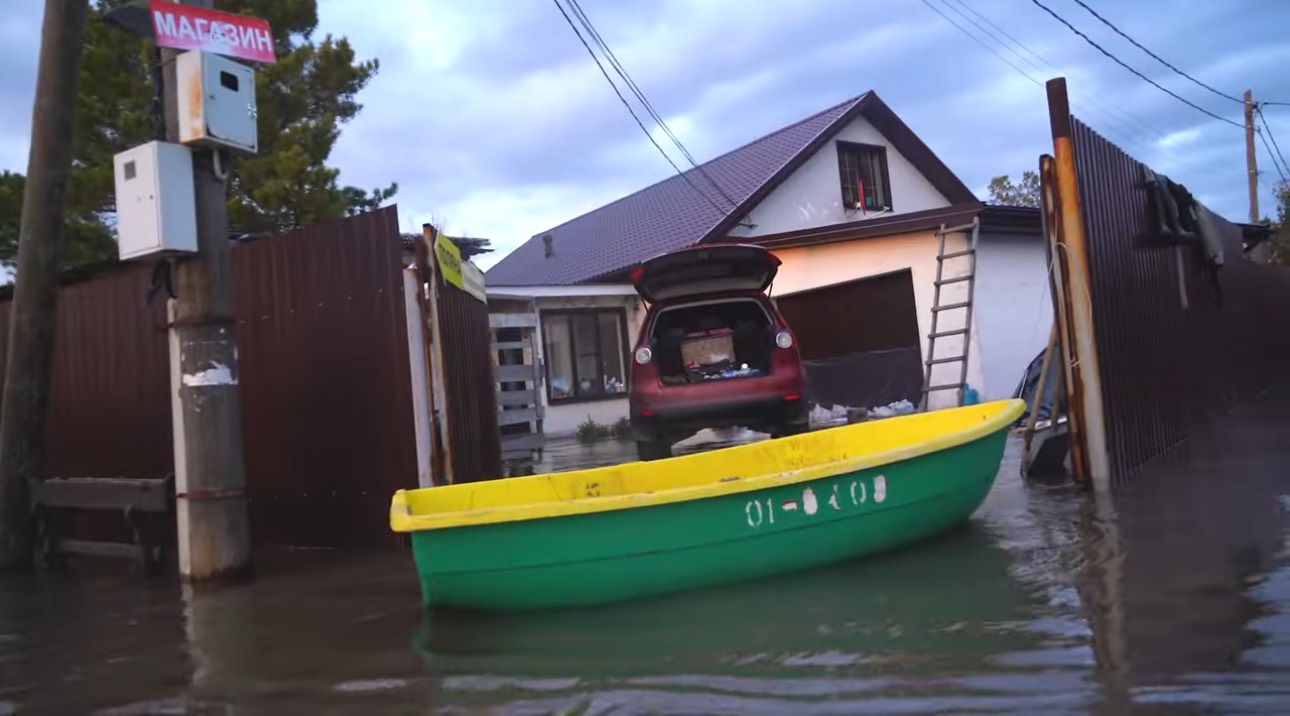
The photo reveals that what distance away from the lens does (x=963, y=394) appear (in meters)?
12.5

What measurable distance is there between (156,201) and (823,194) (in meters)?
16.1

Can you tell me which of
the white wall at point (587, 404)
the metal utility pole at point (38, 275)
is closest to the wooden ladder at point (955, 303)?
the white wall at point (587, 404)

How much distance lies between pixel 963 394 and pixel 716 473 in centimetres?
692

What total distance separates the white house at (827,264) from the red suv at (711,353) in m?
3.38

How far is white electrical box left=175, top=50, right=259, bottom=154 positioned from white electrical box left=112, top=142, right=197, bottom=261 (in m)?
0.19

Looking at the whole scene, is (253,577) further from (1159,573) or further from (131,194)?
(1159,573)

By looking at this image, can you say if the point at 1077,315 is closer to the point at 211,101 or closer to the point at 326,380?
the point at 326,380

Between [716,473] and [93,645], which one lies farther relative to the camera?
[716,473]

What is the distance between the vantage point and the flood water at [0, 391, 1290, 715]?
12.1ft

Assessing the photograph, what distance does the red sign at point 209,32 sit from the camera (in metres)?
6.19

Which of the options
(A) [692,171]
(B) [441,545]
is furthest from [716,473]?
(A) [692,171]

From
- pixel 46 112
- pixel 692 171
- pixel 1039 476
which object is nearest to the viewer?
pixel 46 112

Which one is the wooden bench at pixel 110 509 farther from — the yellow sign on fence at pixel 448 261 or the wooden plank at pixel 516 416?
the wooden plank at pixel 516 416

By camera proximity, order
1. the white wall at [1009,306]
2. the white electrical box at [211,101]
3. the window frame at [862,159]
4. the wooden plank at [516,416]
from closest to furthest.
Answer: the white electrical box at [211,101], the wooden plank at [516,416], the white wall at [1009,306], the window frame at [862,159]
